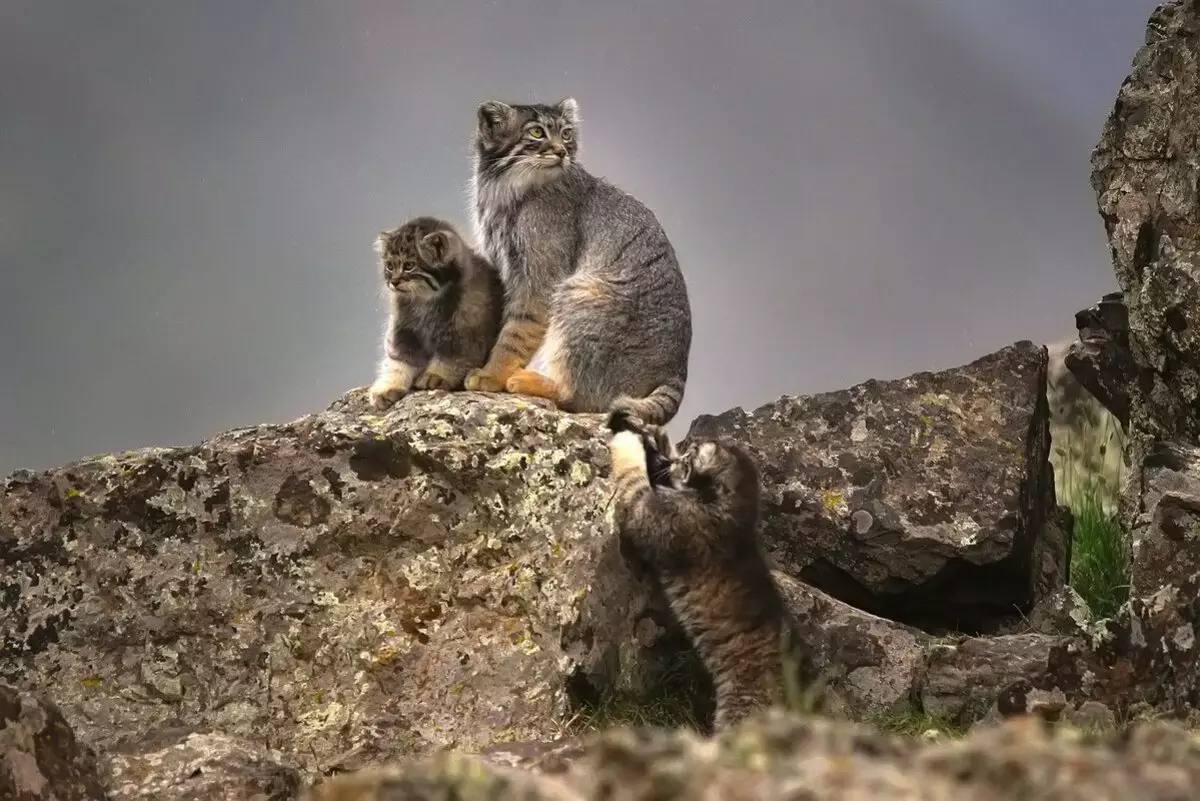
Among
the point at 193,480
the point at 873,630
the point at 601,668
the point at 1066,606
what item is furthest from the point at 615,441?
the point at 1066,606

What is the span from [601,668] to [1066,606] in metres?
2.64

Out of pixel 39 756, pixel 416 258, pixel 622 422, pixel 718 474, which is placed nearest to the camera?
pixel 39 756

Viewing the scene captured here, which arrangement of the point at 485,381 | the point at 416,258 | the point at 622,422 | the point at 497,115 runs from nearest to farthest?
the point at 622,422 < the point at 485,381 < the point at 416,258 < the point at 497,115

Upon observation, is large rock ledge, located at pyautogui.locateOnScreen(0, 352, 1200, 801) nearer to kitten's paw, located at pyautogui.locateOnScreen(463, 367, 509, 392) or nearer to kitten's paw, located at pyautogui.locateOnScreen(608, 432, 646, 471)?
kitten's paw, located at pyautogui.locateOnScreen(608, 432, 646, 471)

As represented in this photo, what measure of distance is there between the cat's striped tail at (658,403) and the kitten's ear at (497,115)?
196 centimetres

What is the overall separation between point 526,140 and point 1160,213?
3700 millimetres

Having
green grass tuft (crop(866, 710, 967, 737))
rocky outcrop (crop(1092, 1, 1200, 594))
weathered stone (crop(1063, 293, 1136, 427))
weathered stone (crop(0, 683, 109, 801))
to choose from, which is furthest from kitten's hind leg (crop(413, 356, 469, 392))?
weathered stone (crop(1063, 293, 1136, 427))

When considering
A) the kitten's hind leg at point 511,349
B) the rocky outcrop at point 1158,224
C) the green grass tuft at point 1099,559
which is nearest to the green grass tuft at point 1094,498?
the green grass tuft at point 1099,559

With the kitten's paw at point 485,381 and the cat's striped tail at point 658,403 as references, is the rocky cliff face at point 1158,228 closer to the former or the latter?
the cat's striped tail at point 658,403

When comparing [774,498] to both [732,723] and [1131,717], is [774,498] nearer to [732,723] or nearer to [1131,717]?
[732,723]

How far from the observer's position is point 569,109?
852cm

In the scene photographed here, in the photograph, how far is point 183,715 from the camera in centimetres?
587

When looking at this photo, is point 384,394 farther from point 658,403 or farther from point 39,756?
point 39,756

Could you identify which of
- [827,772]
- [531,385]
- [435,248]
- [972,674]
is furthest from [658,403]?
[827,772]
